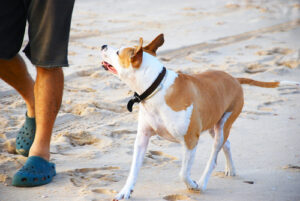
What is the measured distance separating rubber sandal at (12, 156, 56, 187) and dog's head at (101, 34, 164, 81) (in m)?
0.92

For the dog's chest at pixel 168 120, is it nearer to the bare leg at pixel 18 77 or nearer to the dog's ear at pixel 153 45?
the dog's ear at pixel 153 45

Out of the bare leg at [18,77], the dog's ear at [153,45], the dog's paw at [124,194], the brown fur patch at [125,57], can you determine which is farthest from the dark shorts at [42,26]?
the dog's paw at [124,194]

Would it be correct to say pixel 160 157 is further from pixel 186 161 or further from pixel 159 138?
pixel 186 161

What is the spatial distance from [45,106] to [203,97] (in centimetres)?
124

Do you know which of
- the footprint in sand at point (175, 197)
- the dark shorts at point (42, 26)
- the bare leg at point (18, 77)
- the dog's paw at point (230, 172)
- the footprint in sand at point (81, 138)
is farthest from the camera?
the footprint in sand at point (81, 138)

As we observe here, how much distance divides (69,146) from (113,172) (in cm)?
76

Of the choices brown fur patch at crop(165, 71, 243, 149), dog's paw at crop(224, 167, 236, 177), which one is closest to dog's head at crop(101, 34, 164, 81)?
brown fur patch at crop(165, 71, 243, 149)

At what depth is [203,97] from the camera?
351cm

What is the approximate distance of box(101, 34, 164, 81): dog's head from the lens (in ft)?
10.5

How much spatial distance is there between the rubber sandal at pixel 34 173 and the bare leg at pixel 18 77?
67 cm

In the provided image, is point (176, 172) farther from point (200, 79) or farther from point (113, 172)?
point (200, 79)

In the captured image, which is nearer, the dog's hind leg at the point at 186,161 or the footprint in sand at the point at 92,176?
the dog's hind leg at the point at 186,161

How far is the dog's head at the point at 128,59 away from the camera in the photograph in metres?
3.21

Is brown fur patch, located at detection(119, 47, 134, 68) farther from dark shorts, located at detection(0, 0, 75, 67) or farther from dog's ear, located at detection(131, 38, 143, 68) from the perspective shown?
dark shorts, located at detection(0, 0, 75, 67)
